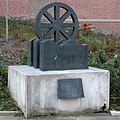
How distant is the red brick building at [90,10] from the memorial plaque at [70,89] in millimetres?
16169

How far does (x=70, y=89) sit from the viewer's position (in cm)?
778

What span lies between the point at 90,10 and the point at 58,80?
18040mm

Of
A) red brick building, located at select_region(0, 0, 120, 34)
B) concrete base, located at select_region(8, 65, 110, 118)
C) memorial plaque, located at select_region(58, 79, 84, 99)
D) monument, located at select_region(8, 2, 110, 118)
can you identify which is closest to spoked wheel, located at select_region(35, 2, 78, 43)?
monument, located at select_region(8, 2, 110, 118)

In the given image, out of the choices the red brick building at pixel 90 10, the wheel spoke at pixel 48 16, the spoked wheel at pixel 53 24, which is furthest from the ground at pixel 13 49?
the red brick building at pixel 90 10

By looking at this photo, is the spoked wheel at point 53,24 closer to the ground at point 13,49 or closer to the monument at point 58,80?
the monument at point 58,80

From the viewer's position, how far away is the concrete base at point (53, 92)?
7.50m

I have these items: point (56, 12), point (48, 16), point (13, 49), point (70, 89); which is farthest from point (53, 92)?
point (13, 49)

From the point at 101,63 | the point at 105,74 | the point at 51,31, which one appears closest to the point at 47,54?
the point at 51,31

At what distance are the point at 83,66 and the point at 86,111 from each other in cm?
93

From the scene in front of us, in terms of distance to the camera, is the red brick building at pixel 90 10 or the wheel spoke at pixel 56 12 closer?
the wheel spoke at pixel 56 12

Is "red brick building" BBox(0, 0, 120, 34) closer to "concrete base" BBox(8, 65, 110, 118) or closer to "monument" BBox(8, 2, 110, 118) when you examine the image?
"monument" BBox(8, 2, 110, 118)

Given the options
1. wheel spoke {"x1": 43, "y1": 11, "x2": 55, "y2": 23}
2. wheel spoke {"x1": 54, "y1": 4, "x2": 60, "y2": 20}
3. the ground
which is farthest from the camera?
the ground

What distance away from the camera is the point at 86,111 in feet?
25.7

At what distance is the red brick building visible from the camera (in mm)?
24094
